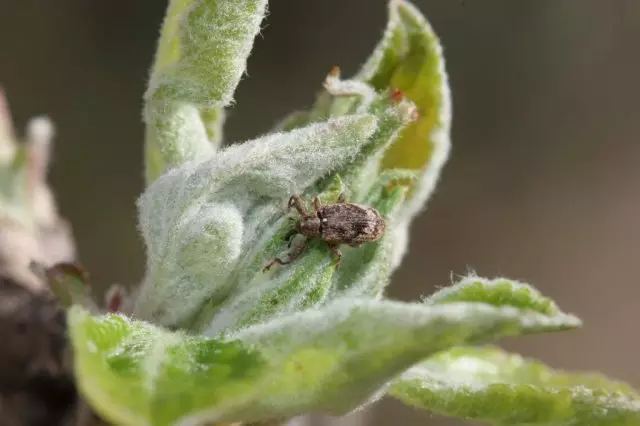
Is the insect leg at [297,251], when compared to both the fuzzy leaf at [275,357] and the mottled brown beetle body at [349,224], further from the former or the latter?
the fuzzy leaf at [275,357]

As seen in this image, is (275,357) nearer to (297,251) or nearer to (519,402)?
(297,251)

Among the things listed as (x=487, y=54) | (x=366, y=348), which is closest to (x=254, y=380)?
(x=366, y=348)

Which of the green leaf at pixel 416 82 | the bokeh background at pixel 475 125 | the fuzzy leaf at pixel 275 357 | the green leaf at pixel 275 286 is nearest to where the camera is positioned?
the fuzzy leaf at pixel 275 357

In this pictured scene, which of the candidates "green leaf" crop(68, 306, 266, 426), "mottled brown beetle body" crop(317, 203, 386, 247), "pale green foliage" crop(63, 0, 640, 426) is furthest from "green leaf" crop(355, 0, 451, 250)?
"green leaf" crop(68, 306, 266, 426)

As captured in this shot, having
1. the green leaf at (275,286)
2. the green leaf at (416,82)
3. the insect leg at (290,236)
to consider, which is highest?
the green leaf at (416,82)

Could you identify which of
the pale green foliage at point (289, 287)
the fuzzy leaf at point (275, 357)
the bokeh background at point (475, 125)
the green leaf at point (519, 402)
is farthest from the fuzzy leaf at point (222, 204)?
the bokeh background at point (475, 125)

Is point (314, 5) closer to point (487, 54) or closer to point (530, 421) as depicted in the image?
point (487, 54)

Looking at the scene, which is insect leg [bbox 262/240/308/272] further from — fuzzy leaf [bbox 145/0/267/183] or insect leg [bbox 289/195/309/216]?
fuzzy leaf [bbox 145/0/267/183]
